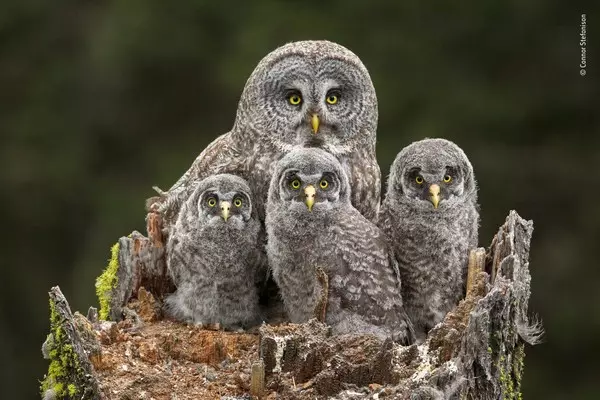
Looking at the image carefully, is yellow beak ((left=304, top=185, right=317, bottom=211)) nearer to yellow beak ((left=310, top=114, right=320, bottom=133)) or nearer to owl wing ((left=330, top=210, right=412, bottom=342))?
owl wing ((left=330, top=210, right=412, bottom=342))

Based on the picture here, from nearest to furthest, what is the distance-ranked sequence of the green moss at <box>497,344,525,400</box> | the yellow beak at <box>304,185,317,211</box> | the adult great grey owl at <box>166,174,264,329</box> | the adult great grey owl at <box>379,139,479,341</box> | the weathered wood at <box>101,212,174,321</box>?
the green moss at <box>497,344,525,400</box>, the yellow beak at <box>304,185,317,211</box>, the adult great grey owl at <box>379,139,479,341</box>, the adult great grey owl at <box>166,174,264,329</box>, the weathered wood at <box>101,212,174,321</box>

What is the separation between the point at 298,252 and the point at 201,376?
0.85 meters

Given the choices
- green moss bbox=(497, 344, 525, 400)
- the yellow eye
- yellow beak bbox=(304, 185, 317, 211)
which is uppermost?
the yellow eye

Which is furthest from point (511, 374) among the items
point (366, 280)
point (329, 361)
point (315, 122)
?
point (315, 122)

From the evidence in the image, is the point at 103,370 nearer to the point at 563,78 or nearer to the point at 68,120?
the point at 563,78

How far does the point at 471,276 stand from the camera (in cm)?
755

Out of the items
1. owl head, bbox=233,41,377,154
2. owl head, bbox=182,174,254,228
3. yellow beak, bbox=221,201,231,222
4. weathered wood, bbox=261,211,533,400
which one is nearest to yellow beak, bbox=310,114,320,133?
owl head, bbox=233,41,377,154

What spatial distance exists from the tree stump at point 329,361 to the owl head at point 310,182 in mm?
761

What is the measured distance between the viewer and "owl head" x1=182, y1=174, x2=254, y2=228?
25.8 feet

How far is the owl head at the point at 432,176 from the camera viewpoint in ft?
24.7

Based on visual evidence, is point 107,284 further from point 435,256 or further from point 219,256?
point 435,256

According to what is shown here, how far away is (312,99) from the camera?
26.1ft

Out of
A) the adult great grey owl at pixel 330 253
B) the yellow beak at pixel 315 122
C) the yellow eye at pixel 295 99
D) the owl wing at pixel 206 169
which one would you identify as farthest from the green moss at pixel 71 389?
the yellow eye at pixel 295 99

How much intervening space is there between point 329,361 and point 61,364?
1.16 metres
